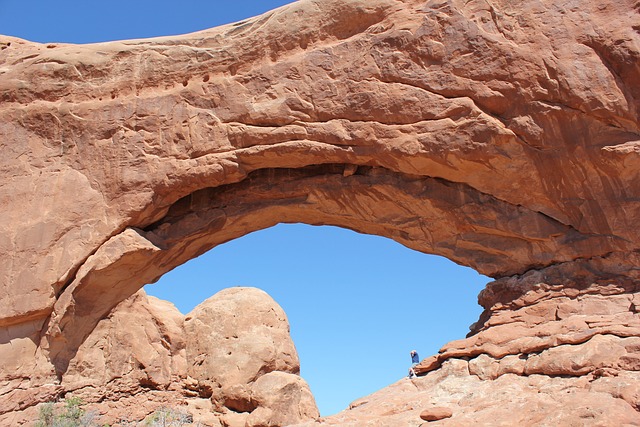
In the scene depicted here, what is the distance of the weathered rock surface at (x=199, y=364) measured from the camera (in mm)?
14641

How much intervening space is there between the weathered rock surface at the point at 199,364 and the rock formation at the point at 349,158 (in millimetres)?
1462

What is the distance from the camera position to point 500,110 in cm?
1094

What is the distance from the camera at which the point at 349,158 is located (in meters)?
11.6

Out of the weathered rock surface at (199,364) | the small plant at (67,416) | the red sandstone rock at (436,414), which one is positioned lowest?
the red sandstone rock at (436,414)

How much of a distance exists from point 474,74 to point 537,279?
3108 millimetres

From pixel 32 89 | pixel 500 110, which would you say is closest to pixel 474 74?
pixel 500 110

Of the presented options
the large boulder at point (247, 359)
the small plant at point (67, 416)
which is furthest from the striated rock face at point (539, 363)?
the large boulder at point (247, 359)

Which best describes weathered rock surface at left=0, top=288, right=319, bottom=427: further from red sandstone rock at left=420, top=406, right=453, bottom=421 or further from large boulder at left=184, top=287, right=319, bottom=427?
red sandstone rock at left=420, top=406, right=453, bottom=421

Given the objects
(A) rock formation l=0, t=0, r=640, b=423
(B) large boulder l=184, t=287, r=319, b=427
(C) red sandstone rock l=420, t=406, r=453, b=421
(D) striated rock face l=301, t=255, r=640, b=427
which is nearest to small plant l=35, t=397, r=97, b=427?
(A) rock formation l=0, t=0, r=640, b=423

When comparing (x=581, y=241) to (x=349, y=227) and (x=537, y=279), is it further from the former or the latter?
(x=349, y=227)

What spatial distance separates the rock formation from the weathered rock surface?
1.46 m

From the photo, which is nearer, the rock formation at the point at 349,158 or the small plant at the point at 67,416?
the rock formation at the point at 349,158

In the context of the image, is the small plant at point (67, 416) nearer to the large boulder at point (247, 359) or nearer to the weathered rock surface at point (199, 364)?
the weathered rock surface at point (199, 364)

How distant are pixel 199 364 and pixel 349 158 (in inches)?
341
